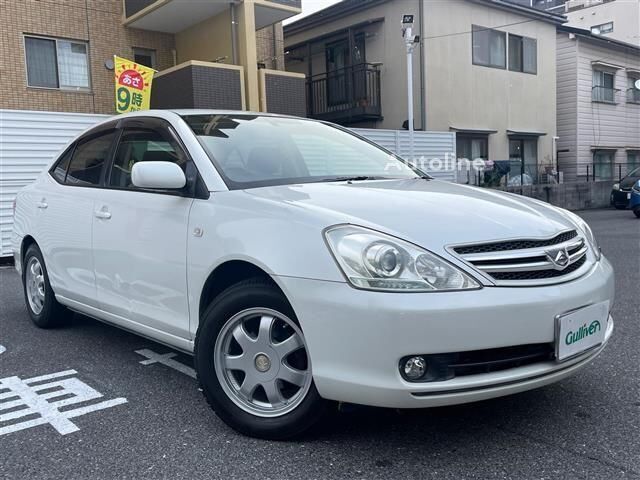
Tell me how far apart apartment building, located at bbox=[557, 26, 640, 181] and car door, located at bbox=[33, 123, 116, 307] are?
1986cm

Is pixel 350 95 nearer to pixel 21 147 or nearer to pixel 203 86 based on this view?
pixel 203 86

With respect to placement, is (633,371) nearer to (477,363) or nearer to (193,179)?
(477,363)

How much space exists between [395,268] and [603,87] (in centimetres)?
2334

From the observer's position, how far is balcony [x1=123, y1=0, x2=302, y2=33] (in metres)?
11.9

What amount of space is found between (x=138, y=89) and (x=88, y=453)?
9.08m

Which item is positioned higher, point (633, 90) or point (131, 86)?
point (633, 90)

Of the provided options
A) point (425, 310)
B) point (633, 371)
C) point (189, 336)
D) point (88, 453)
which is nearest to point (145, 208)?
point (189, 336)

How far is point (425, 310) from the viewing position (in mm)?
2143

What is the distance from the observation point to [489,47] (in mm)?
17469

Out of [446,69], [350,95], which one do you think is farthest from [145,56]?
[446,69]

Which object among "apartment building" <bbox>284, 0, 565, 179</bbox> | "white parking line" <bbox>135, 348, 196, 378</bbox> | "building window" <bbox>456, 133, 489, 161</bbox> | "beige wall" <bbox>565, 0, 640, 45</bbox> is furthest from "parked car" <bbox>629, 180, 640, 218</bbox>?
"beige wall" <bbox>565, 0, 640, 45</bbox>

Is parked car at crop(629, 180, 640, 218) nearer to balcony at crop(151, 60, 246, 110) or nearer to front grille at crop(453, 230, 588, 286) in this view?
balcony at crop(151, 60, 246, 110)

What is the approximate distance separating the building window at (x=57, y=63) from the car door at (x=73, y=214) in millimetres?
8572

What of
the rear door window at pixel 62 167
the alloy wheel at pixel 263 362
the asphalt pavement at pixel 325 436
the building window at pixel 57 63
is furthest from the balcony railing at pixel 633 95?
the alloy wheel at pixel 263 362
